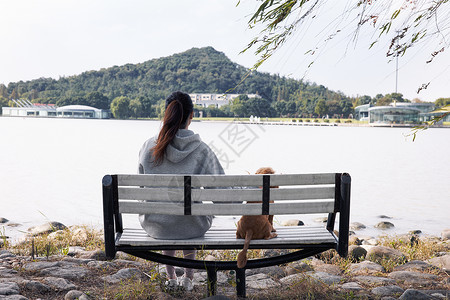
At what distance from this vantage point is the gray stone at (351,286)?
362 cm

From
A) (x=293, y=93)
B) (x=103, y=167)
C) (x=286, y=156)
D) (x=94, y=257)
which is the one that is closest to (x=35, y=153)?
(x=103, y=167)

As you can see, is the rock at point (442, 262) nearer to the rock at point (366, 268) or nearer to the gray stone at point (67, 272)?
the rock at point (366, 268)

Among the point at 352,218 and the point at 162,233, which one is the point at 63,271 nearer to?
the point at 162,233

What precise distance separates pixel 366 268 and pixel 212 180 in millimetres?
2251

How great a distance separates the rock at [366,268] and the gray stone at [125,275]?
1960 millimetres

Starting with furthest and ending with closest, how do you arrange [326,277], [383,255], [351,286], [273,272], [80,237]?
1. [80,237]
2. [383,255]
3. [273,272]
4. [326,277]
5. [351,286]

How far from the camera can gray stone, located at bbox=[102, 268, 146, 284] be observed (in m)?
3.78

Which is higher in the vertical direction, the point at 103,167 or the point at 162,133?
the point at 162,133

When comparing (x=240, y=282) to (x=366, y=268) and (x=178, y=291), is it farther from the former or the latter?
(x=366, y=268)

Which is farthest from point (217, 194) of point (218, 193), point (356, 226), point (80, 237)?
point (356, 226)

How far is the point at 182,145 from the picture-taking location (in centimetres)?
310

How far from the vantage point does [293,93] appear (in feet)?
317

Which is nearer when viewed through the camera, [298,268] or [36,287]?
[36,287]

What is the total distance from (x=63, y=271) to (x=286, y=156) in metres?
26.0
